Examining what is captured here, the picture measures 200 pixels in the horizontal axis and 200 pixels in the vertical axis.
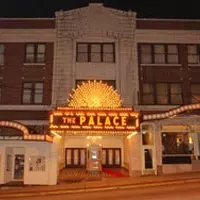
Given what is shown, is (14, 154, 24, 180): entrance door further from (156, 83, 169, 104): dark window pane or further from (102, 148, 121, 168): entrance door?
(156, 83, 169, 104): dark window pane

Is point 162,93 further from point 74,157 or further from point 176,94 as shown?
point 74,157

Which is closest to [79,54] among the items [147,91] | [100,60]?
[100,60]

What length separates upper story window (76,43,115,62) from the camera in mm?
32875

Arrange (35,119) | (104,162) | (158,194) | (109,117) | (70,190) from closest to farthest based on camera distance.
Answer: (158,194) < (70,190) < (109,117) < (35,119) < (104,162)

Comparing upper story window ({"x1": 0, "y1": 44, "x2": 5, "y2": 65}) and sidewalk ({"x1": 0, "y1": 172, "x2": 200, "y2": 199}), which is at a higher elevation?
upper story window ({"x1": 0, "y1": 44, "x2": 5, "y2": 65})

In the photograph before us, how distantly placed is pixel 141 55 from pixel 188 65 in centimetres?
412

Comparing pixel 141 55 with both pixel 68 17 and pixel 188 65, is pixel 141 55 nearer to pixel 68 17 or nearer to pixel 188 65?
pixel 188 65

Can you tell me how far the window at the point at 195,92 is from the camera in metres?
32.0

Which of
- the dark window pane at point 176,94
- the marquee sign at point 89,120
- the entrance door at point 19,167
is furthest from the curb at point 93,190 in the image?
the dark window pane at point 176,94

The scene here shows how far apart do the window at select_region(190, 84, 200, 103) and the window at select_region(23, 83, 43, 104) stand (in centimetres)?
1273

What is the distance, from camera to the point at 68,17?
32.8 m

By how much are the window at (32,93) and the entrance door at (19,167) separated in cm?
564

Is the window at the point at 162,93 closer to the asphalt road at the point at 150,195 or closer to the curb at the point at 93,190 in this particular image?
the curb at the point at 93,190

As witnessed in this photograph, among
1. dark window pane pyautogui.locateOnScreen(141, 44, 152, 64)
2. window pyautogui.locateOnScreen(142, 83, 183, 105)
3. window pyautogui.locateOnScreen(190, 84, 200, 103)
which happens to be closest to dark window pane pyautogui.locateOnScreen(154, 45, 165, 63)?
dark window pane pyautogui.locateOnScreen(141, 44, 152, 64)
